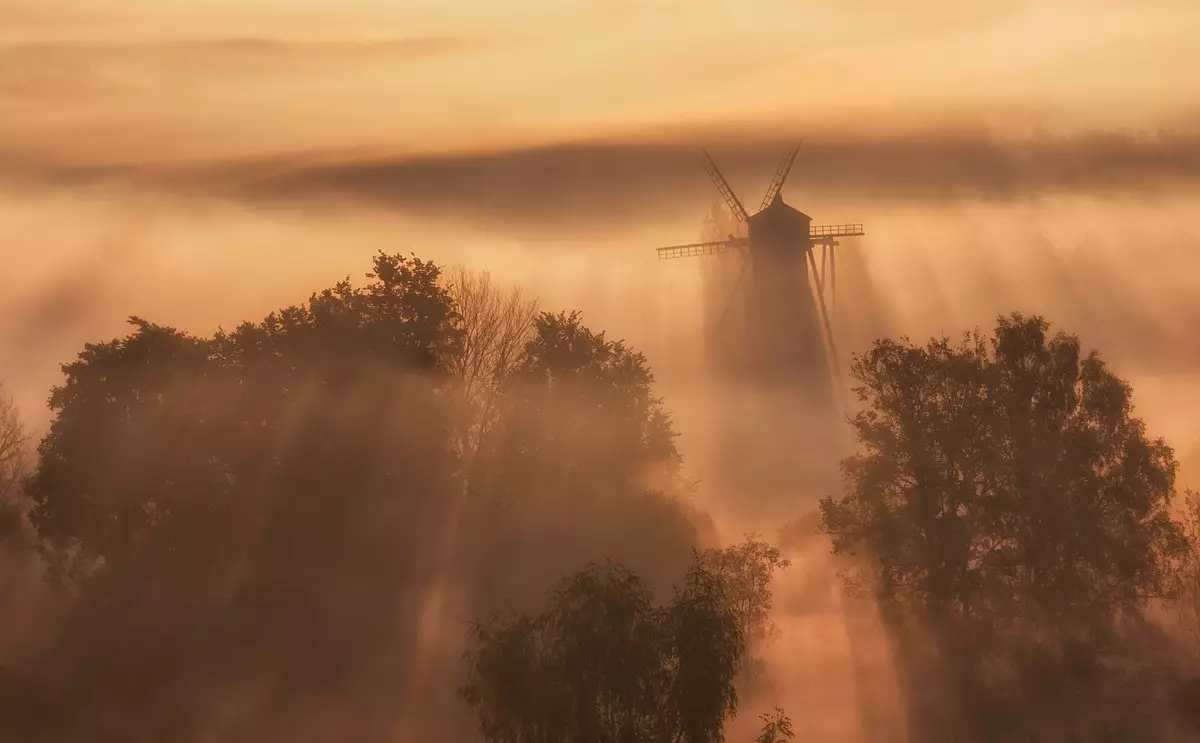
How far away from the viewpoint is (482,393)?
101m

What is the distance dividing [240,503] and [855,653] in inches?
1404

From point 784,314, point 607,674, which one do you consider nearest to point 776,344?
point 784,314

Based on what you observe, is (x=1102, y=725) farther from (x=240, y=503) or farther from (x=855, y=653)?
(x=240, y=503)

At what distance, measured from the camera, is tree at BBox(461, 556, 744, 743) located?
54062 millimetres

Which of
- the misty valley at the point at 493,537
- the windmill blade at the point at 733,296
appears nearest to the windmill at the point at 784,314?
the windmill blade at the point at 733,296

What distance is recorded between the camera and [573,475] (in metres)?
92.4

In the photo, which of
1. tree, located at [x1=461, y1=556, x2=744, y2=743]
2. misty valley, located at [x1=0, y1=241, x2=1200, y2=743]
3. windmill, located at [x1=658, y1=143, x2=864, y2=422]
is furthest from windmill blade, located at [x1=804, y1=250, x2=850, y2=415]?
tree, located at [x1=461, y1=556, x2=744, y2=743]

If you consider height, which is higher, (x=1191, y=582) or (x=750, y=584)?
(x=1191, y=582)

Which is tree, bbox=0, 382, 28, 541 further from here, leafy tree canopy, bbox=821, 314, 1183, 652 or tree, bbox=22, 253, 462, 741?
leafy tree canopy, bbox=821, 314, 1183, 652

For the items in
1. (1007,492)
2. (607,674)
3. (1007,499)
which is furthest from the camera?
(1007,492)

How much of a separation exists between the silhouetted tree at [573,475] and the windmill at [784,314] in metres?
82.0

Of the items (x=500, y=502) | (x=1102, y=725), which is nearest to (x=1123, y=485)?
(x=1102, y=725)

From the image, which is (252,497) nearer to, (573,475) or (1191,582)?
(573,475)

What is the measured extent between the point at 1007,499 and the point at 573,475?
1019 inches
